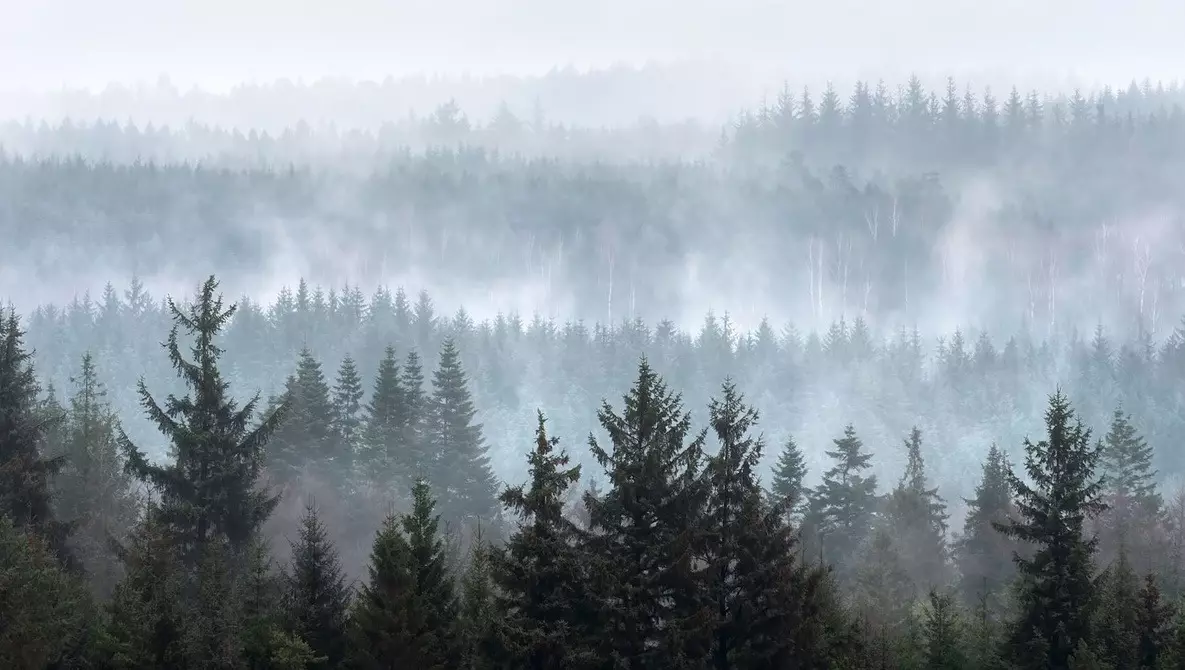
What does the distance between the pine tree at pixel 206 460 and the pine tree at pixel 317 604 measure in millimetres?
6298

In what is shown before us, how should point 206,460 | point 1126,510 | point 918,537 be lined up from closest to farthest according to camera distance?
point 206,460
point 918,537
point 1126,510

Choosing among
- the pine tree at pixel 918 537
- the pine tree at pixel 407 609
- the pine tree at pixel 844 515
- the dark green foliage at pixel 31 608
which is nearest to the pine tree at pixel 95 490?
the dark green foliage at pixel 31 608

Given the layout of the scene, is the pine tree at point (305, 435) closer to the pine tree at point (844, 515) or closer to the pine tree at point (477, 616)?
the pine tree at point (844, 515)

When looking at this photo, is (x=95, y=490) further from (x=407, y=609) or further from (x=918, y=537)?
(x=918, y=537)

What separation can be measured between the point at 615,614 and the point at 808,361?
14548 centimetres

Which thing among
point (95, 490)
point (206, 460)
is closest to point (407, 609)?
point (206, 460)

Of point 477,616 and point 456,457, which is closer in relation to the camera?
point 477,616

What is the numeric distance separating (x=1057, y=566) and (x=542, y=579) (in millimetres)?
16517

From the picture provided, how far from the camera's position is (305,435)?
220 feet

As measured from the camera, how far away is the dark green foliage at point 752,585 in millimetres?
28938

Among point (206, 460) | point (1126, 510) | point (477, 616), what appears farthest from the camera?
point (1126, 510)

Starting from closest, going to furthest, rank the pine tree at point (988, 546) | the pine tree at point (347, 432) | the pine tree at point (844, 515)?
1. the pine tree at point (988, 546)
2. the pine tree at point (844, 515)
3. the pine tree at point (347, 432)

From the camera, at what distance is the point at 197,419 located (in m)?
35.1

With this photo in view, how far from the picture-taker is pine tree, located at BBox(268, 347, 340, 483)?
64.8m
